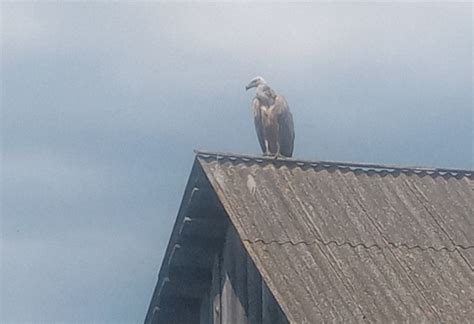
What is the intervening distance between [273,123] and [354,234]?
4355mm

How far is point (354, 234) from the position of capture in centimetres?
1220

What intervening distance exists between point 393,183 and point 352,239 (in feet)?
4.82

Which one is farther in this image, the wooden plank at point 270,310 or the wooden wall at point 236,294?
the wooden wall at point 236,294

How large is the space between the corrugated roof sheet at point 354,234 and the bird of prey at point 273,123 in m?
2.85

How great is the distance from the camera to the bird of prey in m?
16.3

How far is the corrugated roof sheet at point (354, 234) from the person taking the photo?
37.1ft

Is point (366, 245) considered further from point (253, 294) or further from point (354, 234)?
point (253, 294)

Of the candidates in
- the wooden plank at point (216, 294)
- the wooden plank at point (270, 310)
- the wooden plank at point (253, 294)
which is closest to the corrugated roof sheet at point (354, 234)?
the wooden plank at point (270, 310)

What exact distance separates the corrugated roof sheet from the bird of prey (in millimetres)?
2855

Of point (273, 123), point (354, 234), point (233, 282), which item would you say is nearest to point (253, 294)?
point (233, 282)

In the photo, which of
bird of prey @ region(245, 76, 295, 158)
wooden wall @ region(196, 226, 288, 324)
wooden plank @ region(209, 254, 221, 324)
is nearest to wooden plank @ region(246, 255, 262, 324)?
wooden wall @ region(196, 226, 288, 324)

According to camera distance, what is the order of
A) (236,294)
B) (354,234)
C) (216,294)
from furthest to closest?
(216,294)
(236,294)
(354,234)

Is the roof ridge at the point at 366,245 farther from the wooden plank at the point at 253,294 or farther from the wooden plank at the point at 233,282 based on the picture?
the wooden plank at the point at 233,282

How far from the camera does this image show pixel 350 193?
12945 mm
